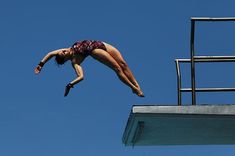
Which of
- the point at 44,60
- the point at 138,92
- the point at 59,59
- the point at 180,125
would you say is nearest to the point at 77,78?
the point at 59,59

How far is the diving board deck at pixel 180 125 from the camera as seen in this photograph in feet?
45.3

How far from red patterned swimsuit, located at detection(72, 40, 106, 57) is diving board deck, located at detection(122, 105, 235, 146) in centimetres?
182

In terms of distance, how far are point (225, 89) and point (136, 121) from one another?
2051mm

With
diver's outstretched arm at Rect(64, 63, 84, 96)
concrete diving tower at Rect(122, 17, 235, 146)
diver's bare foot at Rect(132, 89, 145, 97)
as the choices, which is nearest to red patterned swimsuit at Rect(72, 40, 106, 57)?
diver's outstretched arm at Rect(64, 63, 84, 96)

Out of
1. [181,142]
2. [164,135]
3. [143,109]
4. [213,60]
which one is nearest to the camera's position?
[143,109]

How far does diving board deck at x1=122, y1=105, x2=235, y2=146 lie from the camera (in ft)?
45.3

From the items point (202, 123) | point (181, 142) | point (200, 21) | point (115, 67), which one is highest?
point (200, 21)

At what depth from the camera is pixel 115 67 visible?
49.8ft

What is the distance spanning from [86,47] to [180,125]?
8.52 feet

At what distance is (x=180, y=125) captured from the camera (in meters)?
14.7

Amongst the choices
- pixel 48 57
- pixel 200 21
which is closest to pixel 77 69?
pixel 48 57

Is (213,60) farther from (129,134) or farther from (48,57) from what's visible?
(48,57)

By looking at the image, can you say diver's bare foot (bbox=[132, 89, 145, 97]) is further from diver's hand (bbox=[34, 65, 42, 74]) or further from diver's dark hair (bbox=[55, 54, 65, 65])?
diver's hand (bbox=[34, 65, 42, 74])

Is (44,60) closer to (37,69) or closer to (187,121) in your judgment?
(37,69)
